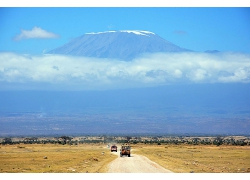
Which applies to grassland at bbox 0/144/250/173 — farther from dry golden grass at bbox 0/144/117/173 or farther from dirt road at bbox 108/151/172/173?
dirt road at bbox 108/151/172/173

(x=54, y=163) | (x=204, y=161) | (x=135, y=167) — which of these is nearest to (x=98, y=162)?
(x=54, y=163)

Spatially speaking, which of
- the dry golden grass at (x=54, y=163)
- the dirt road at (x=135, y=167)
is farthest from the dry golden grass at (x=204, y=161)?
the dry golden grass at (x=54, y=163)

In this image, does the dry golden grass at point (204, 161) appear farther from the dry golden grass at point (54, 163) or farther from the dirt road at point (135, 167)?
the dry golden grass at point (54, 163)

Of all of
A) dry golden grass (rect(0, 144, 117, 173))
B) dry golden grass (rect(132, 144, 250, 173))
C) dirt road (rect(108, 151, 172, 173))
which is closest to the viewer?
dirt road (rect(108, 151, 172, 173))

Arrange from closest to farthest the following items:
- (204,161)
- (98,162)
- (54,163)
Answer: (54,163)
(98,162)
(204,161)

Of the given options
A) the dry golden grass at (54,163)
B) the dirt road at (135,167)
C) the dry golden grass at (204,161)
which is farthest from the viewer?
the dry golden grass at (204,161)

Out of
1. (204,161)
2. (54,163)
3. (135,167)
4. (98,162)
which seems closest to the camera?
Answer: (135,167)

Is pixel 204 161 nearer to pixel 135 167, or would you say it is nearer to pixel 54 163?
pixel 135 167

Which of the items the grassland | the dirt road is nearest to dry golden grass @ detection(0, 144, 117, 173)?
the grassland
